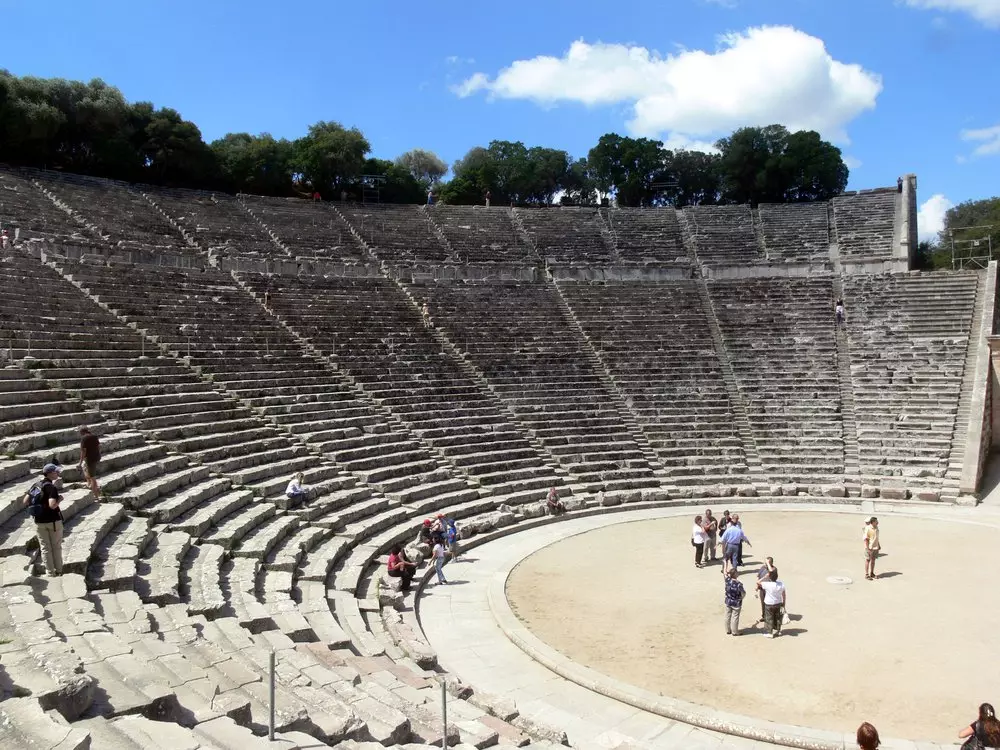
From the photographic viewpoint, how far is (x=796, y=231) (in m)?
36.0

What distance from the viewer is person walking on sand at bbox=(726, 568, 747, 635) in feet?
34.1

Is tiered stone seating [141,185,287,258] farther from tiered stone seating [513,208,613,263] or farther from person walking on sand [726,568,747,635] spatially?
person walking on sand [726,568,747,635]

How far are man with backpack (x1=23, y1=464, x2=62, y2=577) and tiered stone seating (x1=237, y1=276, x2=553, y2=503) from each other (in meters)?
8.84

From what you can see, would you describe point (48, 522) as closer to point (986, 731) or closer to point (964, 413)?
point (986, 731)

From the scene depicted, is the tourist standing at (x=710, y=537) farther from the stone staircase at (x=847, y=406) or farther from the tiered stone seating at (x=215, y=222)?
the tiered stone seating at (x=215, y=222)

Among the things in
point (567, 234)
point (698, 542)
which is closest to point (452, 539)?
point (698, 542)

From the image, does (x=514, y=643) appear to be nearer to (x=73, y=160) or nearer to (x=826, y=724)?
(x=826, y=724)

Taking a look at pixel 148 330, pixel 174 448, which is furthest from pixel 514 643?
pixel 148 330

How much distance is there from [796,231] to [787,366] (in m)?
13.9

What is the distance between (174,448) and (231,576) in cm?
486

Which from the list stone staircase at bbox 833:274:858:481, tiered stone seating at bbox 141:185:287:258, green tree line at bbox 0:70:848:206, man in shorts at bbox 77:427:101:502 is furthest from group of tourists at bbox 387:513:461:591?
green tree line at bbox 0:70:848:206

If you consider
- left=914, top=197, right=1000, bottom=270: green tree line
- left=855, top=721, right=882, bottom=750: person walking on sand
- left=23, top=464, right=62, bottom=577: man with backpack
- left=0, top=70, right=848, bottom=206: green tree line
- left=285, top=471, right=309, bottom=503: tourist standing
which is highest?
left=0, top=70, right=848, bottom=206: green tree line

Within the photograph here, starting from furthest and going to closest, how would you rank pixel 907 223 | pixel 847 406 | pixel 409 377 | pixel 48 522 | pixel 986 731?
pixel 907 223
pixel 847 406
pixel 409 377
pixel 48 522
pixel 986 731

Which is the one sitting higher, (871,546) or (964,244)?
(964,244)
